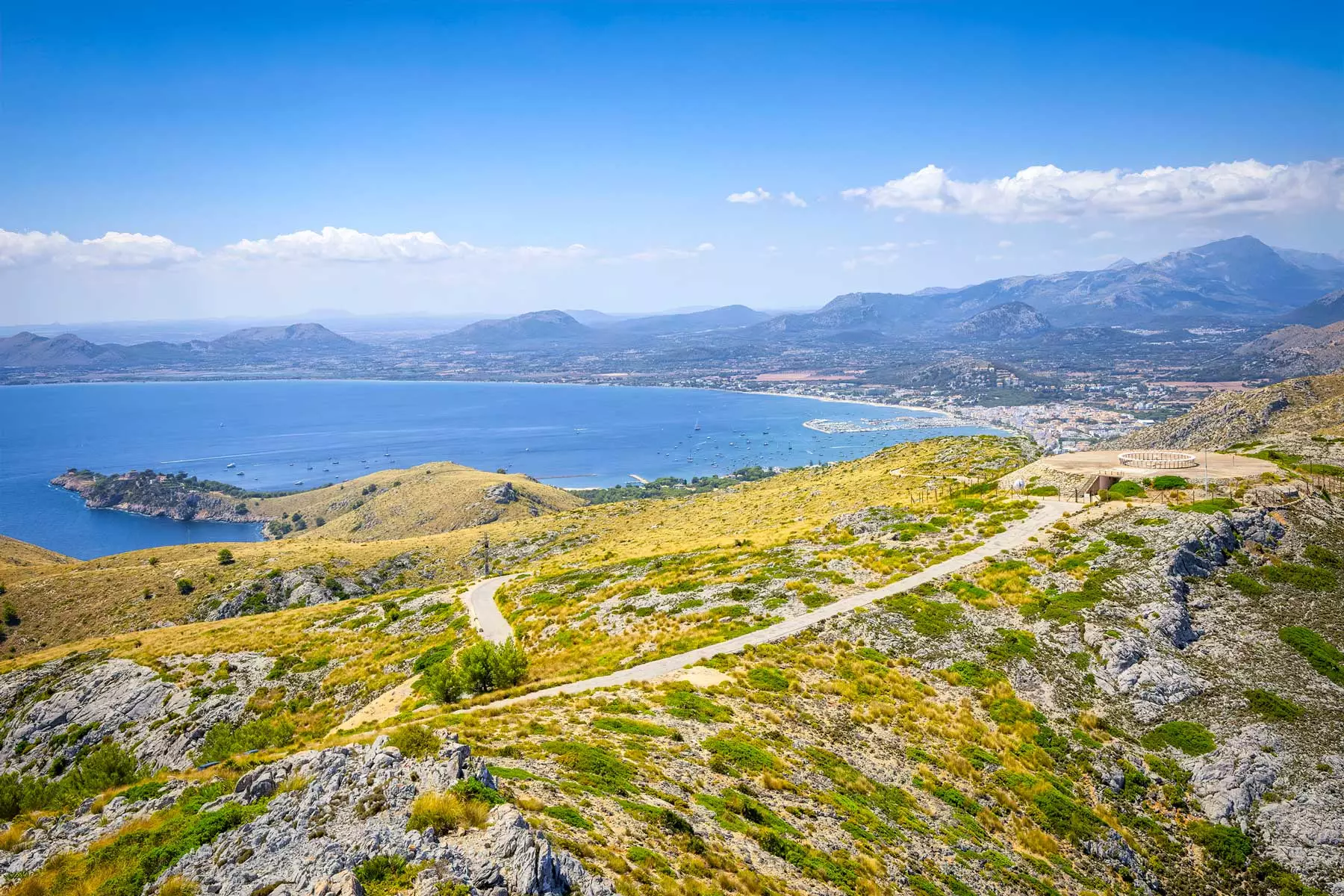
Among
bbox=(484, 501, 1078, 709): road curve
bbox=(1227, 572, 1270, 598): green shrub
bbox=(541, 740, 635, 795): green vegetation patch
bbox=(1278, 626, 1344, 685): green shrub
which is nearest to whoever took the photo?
bbox=(541, 740, 635, 795): green vegetation patch

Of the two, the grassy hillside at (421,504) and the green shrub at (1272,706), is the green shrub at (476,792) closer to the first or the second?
the green shrub at (1272,706)

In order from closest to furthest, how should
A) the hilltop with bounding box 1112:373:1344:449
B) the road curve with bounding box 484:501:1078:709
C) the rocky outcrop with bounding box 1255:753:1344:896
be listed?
1. the rocky outcrop with bounding box 1255:753:1344:896
2. the road curve with bounding box 484:501:1078:709
3. the hilltop with bounding box 1112:373:1344:449

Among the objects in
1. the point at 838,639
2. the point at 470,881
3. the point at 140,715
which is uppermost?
the point at 470,881

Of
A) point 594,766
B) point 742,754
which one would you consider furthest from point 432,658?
point 742,754

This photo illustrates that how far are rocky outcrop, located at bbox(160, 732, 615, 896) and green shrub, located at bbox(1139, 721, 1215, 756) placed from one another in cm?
2690

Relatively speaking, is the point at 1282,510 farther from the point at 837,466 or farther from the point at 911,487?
the point at 837,466

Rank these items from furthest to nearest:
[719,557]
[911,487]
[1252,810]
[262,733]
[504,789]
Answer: [911,487], [719,557], [262,733], [1252,810], [504,789]

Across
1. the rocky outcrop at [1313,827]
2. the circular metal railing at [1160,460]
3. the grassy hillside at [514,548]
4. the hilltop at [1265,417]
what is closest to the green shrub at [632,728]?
the rocky outcrop at [1313,827]

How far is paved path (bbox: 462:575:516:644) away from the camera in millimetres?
43188

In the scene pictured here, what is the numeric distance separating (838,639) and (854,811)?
14247mm

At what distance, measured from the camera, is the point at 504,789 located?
1653cm

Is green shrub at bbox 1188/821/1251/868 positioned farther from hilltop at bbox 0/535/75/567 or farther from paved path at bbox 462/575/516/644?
hilltop at bbox 0/535/75/567

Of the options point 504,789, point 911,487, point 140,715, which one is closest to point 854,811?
point 504,789

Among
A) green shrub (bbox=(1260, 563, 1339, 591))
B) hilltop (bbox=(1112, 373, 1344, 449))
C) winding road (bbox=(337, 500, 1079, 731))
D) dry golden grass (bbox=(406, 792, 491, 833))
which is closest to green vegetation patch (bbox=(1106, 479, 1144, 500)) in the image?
winding road (bbox=(337, 500, 1079, 731))
